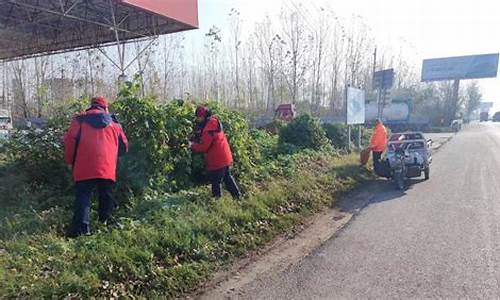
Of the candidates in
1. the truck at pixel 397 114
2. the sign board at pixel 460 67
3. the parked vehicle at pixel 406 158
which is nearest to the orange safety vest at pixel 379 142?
the parked vehicle at pixel 406 158

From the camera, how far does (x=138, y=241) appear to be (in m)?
4.48

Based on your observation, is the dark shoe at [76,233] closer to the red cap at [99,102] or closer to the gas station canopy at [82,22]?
the red cap at [99,102]

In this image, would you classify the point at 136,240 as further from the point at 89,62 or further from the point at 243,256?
the point at 89,62

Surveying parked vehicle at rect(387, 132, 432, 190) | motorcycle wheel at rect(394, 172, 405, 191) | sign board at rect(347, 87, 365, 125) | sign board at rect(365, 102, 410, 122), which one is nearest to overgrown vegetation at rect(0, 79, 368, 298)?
motorcycle wheel at rect(394, 172, 405, 191)

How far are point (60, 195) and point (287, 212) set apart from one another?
3.88m

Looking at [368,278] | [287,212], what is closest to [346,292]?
[368,278]

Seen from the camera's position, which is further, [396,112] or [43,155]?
[396,112]

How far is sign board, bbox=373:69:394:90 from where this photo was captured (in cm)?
1552

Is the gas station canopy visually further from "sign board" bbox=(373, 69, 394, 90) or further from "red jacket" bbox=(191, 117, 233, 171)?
"red jacket" bbox=(191, 117, 233, 171)

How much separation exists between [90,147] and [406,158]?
8168mm

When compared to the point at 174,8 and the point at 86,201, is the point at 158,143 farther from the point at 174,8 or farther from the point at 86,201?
the point at 174,8

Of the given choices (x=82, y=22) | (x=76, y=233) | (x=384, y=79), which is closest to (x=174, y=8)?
(x=82, y=22)

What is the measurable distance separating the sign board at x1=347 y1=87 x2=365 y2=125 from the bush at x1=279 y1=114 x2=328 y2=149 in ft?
5.75

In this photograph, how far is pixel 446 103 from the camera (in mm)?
56594
